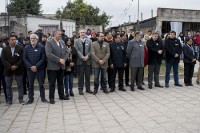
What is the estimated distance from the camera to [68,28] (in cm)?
2483

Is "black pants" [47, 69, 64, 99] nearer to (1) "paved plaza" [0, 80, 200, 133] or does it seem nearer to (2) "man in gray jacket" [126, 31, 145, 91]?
(1) "paved plaza" [0, 80, 200, 133]

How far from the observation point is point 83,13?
45.6 m

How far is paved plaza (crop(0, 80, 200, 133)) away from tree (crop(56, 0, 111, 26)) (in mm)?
36347

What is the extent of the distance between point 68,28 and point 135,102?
1743 centimetres

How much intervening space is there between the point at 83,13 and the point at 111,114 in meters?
39.7

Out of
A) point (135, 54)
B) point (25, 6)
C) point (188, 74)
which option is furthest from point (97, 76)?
point (25, 6)

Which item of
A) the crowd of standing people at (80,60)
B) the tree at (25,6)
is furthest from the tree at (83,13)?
the crowd of standing people at (80,60)

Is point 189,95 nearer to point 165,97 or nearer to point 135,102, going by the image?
point 165,97

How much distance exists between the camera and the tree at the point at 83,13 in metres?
45.4

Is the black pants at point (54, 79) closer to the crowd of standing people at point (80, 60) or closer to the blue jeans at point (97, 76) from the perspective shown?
the crowd of standing people at point (80, 60)

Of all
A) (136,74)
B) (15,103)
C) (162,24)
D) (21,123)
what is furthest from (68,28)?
(21,123)

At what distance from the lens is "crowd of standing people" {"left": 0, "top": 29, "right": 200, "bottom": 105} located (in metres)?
8.45

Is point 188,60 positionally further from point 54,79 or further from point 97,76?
point 54,79

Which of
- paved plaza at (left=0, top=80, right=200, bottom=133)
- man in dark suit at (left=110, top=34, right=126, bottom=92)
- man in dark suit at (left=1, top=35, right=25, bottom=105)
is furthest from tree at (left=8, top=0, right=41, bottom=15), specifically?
man in dark suit at (left=1, top=35, right=25, bottom=105)
